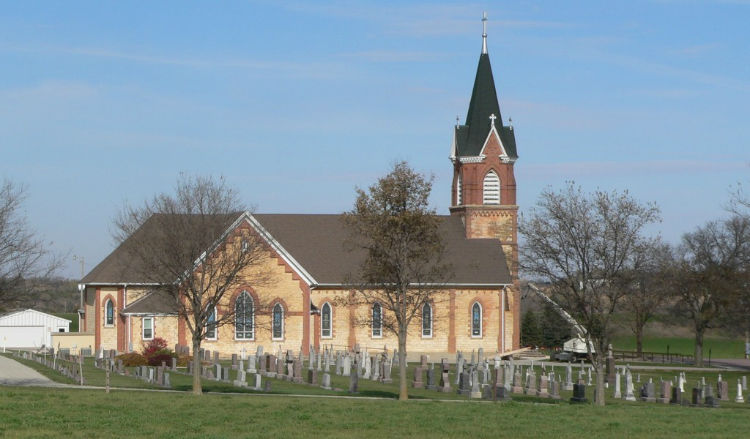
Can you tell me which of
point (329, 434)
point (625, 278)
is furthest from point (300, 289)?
point (329, 434)

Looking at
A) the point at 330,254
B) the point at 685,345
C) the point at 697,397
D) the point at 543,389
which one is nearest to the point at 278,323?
the point at 330,254

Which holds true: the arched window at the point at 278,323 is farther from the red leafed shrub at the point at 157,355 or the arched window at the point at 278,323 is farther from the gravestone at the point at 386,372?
the gravestone at the point at 386,372

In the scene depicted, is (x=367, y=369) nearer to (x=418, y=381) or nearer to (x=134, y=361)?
(x=418, y=381)

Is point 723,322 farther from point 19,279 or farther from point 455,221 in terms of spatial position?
point 19,279

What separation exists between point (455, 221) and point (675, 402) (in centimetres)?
3557

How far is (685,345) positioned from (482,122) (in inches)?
1355

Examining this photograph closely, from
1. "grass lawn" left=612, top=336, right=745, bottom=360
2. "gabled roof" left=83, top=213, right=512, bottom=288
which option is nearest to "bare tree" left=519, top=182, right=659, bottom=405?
"gabled roof" left=83, top=213, right=512, bottom=288

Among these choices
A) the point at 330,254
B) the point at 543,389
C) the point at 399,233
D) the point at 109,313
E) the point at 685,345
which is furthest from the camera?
the point at 685,345

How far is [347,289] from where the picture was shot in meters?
66.0

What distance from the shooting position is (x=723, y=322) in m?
74.4

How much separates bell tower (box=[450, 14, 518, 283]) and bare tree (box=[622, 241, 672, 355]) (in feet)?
30.8

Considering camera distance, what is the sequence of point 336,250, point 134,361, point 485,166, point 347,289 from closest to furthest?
1. point 134,361
2. point 347,289
3. point 336,250
4. point 485,166

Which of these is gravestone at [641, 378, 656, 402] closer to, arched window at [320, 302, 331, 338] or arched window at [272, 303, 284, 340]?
arched window at [272, 303, 284, 340]

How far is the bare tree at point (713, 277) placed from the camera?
203ft
